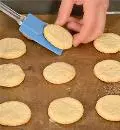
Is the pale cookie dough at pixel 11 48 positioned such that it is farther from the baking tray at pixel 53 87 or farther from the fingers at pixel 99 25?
the fingers at pixel 99 25

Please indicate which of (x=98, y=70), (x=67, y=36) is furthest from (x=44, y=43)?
(x=98, y=70)

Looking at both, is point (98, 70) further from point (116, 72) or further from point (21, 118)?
point (21, 118)

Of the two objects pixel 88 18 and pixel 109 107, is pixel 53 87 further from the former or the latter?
pixel 88 18

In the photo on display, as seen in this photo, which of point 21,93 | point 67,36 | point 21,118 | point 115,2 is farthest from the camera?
point 115,2

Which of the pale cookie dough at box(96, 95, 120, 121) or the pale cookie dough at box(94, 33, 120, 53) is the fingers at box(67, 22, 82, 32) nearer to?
the pale cookie dough at box(94, 33, 120, 53)

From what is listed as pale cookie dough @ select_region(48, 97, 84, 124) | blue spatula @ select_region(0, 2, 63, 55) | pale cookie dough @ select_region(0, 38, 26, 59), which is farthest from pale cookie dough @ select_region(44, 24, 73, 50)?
pale cookie dough @ select_region(48, 97, 84, 124)
